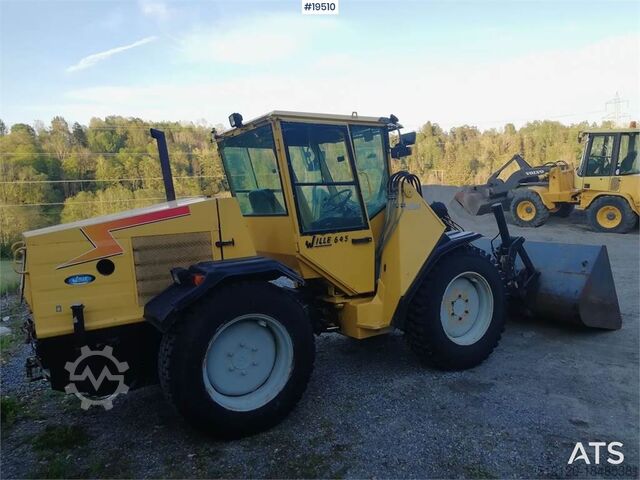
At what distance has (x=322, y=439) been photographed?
3.12m

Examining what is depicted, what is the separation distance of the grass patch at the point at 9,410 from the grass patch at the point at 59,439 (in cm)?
41

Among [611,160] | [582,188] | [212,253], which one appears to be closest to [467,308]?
[212,253]

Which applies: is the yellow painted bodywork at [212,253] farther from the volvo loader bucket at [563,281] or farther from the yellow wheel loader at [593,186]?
the yellow wheel loader at [593,186]

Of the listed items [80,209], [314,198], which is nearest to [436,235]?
[314,198]

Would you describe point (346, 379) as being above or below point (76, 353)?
below

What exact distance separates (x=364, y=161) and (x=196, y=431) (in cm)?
Result: 250

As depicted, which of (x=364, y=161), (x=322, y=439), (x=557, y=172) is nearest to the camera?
(x=322, y=439)

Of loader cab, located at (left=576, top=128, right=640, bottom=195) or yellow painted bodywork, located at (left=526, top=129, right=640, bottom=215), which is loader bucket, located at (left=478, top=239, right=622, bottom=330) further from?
loader cab, located at (left=576, top=128, right=640, bottom=195)

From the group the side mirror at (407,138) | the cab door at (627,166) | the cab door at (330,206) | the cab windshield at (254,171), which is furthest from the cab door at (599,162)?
the cab windshield at (254,171)

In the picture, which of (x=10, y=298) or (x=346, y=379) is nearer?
(x=346, y=379)

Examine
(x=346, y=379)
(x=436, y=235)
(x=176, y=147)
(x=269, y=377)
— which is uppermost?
(x=176, y=147)

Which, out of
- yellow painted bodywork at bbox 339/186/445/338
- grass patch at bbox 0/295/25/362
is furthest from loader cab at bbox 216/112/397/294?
grass patch at bbox 0/295/25/362

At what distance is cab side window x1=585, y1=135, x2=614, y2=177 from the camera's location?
12616 millimetres

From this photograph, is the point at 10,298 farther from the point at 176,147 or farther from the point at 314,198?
the point at 176,147
